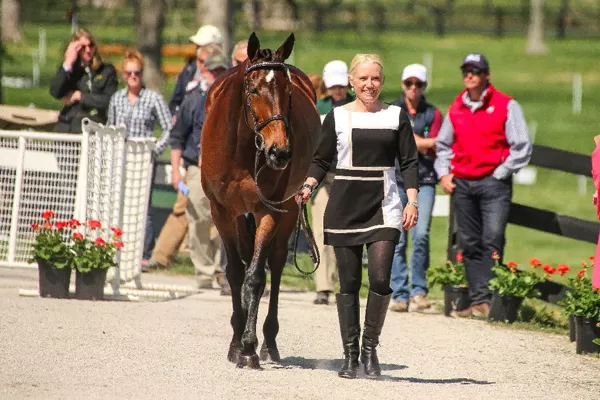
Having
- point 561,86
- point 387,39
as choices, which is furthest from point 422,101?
point 387,39

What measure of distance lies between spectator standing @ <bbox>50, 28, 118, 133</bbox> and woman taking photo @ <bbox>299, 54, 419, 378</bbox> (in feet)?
21.4

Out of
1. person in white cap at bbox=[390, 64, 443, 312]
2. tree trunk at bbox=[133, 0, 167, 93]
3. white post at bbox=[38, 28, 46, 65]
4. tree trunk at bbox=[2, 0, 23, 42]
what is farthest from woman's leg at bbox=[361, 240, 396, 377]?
tree trunk at bbox=[2, 0, 23, 42]

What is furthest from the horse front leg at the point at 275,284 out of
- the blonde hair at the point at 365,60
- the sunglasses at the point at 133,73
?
the sunglasses at the point at 133,73

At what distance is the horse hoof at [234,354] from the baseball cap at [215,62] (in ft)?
14.2

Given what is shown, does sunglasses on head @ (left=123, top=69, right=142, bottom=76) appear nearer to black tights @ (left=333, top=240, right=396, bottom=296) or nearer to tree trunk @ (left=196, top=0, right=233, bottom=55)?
black tights @ (left=333, top=240, right=396, bottom=296)

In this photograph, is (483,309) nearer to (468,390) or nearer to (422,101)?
(422,101)

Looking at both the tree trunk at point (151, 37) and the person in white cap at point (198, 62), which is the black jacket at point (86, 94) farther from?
the tree trunk at point (151, 37)

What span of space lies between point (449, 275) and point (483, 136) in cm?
131

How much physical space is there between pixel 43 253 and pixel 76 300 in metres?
0.49

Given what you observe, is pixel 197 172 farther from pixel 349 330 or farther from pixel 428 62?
pixel 428 62

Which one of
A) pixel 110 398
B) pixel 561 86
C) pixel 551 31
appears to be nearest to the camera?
pixel 110 398

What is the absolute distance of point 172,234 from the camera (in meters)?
15.6

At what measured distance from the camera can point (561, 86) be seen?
178 ft

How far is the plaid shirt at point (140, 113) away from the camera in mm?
15102
